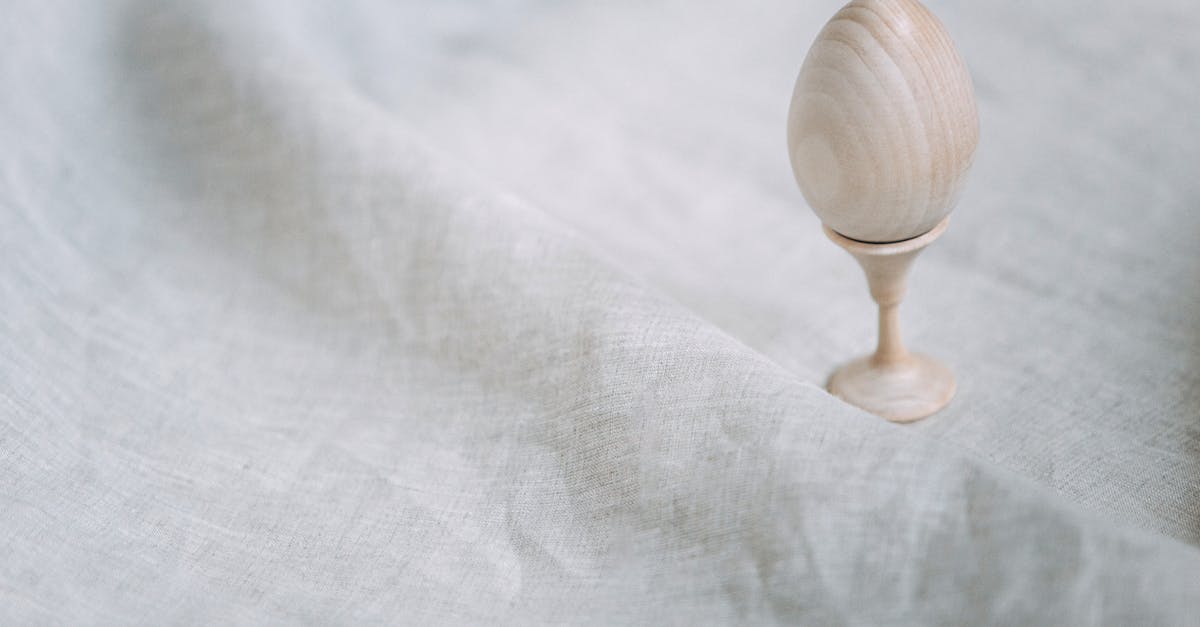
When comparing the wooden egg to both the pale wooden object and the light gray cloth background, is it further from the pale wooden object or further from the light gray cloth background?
the light gray cloth background

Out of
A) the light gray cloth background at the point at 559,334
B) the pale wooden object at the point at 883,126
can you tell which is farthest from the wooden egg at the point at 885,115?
the light gray cloth background at the point at 559,334

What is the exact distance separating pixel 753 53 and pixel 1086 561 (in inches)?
30.3

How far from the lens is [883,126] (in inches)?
21.6

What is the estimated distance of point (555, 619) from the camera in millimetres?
533

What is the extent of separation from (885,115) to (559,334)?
0.71 ft

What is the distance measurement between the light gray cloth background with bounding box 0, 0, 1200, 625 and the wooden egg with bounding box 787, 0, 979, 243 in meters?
0.10

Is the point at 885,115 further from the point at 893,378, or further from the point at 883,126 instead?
the point at 893,378

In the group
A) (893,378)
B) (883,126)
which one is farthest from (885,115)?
(893,378)

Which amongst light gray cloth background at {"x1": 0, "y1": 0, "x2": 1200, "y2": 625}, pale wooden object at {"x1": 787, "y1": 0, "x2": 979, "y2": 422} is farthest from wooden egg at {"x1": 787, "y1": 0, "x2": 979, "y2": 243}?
light gray cloth background at {"x1": 0, "y1": 0, "x2": 1200, "y2": 625}

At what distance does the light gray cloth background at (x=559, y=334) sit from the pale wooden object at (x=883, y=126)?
9cm

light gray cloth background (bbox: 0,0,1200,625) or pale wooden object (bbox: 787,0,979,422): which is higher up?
pale wooden object (bbox: 787,0,979,422)

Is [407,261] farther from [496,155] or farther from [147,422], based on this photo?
[496,155]

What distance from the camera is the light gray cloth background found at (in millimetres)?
518

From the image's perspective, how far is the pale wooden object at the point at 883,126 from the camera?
55 cm
